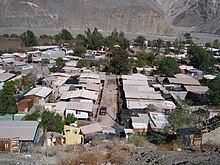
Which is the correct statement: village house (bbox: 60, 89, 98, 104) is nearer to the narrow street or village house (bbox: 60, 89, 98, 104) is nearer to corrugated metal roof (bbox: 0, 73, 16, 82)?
the narrow street

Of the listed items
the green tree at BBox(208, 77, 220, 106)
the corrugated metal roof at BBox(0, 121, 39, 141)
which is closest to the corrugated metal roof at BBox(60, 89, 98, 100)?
the green tree at BBox(208, 77, 220, 106)

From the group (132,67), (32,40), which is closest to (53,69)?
(132,67)

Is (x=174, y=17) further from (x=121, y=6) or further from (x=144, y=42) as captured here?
(x=144, y=42)

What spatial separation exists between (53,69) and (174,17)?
192 ft

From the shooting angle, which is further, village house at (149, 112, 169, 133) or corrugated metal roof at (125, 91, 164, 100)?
corrugated metal roof at (125, 91, 164, 100)

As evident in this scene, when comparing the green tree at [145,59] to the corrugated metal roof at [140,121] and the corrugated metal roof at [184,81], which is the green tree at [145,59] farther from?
the corrugated metal roof at [140,121]

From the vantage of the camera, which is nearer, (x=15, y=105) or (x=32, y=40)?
(x=15, y=105)

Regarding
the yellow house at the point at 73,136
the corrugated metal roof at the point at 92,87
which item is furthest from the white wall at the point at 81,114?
the corrugated metal roof at the point at 92,87

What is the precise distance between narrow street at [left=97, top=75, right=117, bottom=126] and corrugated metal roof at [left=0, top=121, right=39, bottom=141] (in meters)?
3.01

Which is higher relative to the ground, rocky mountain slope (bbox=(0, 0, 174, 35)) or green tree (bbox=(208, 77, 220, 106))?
rocky mountain slope (bbox=(0, 0, 174, 35))

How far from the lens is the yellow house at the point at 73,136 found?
29.6 feet

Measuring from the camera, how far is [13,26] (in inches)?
1868

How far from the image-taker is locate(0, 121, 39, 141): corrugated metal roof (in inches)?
307

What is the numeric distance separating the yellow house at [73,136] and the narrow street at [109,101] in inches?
59.6
